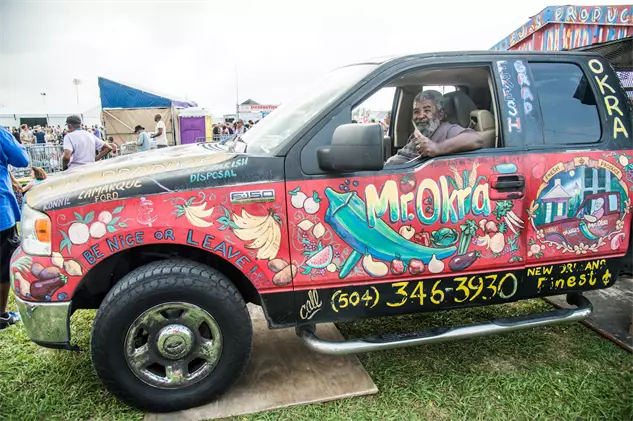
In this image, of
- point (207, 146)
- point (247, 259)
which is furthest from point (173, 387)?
point (207, 146)

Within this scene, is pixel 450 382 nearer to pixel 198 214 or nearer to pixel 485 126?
pixel 485 126

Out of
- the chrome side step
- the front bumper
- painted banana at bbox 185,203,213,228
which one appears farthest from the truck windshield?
the front bumper

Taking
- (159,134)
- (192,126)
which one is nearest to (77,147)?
(159,134)

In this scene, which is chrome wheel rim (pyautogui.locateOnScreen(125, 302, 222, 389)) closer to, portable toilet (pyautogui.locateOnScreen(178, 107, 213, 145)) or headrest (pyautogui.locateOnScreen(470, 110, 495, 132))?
headrest (pyautogui.locateOnScreen(470, 110, 495, 132))

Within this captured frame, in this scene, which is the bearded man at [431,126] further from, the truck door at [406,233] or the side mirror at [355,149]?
the side mirror at [355,149]

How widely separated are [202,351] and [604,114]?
3.02m

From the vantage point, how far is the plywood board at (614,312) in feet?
11.2

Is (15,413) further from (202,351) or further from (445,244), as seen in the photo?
(445,244)

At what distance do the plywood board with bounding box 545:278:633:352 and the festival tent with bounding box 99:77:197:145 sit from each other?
14.9 m

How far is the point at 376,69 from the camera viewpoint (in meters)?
2.69

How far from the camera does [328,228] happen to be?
2494 mm

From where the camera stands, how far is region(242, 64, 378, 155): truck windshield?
2.63 m

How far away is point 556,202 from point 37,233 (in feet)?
10.1

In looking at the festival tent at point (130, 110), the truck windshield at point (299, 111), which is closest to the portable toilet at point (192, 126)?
the festival tent at point (130, 110)
